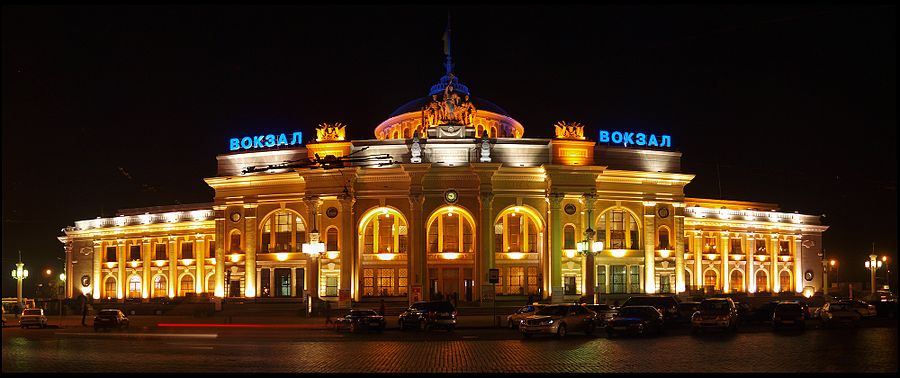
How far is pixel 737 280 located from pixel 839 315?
38249 mm

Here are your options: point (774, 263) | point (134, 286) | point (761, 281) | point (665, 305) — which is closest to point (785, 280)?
point (774, 263)

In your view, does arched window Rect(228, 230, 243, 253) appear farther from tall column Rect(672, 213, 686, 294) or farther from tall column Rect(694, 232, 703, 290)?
tall column Rect(694, 232, 703, 290)

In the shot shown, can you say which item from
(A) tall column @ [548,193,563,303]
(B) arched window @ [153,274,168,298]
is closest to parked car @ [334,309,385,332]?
(A) tall column @ [548,193,563,303]

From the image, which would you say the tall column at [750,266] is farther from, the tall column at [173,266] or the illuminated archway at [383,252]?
the tall column at [173,266]

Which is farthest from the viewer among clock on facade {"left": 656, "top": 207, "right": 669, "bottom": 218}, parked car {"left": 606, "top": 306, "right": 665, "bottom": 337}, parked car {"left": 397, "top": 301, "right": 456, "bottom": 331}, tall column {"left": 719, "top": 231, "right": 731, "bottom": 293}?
tall column {"left": 719, "top": 231, "right": 731, "bottom": 293}

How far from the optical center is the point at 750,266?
81.8m

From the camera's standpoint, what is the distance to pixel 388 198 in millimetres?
67562

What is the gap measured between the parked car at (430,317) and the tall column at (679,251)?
1223 inches

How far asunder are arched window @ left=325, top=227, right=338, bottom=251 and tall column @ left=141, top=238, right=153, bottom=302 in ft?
78.1

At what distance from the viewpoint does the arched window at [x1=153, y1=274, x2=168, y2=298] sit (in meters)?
82.8

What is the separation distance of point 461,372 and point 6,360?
13.5 meters

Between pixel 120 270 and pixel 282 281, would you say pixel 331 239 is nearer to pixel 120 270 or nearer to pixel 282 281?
pixel 282 281

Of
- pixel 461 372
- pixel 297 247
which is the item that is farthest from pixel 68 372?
pixel 297 247

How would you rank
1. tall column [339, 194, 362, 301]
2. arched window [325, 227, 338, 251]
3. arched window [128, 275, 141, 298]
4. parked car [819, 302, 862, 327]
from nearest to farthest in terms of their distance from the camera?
parked car [819, 302, 862, 327] → tall column [339, 194, 362, 301] → arched window [325, 227, 338, 251] → arched window [128, 275, 141, 298]
